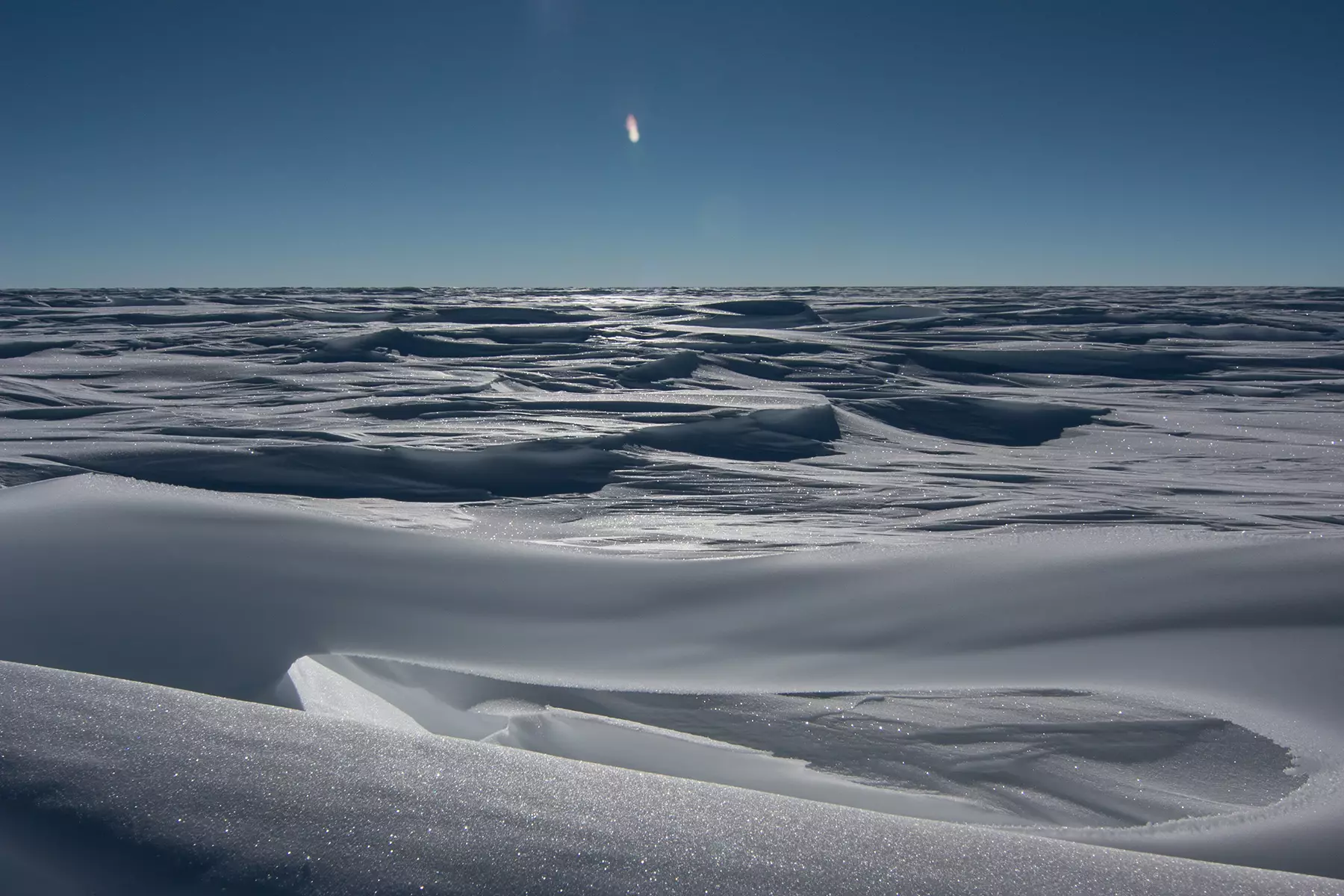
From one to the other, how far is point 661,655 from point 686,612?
0.16 m

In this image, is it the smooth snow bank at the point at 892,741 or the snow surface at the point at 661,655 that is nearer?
the snow surface at the point at 661,655

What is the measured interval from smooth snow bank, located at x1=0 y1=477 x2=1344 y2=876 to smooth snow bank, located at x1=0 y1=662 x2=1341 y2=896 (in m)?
0.49

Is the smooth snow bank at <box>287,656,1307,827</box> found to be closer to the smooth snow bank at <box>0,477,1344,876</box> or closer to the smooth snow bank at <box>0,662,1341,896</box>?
the smooth snow bank at <box>0,477,1344,876</box>

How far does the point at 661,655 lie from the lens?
1468mm

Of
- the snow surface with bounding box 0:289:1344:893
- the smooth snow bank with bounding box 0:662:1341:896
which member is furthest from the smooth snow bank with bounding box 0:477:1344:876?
the smooth snow bank with bounding box 0:662:1341:896

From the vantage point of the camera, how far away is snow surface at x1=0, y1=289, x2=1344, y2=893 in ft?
2.22

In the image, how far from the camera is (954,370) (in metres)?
6.38

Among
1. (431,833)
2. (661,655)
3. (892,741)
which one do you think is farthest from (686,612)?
(431,833)

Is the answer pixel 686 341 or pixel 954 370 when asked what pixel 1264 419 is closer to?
pixel 954 370

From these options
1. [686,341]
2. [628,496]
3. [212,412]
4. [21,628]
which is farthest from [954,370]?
[21,628]

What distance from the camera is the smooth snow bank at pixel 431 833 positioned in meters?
0.63

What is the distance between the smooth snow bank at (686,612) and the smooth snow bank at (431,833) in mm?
490

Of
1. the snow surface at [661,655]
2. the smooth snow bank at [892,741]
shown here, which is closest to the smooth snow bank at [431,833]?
the snow surface at [661,655]

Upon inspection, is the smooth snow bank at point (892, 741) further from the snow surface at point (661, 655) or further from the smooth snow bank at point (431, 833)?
the smooth snow bank at point (431, 833)
